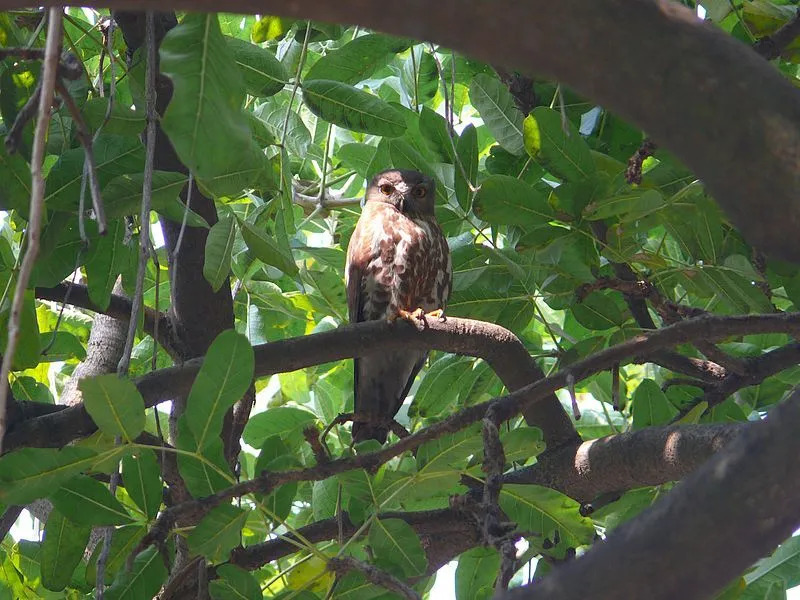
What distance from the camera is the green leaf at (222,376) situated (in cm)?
195

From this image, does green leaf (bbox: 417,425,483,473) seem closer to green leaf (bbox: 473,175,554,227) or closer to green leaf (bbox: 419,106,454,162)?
green leaf (bbox: 473,175,554,227)

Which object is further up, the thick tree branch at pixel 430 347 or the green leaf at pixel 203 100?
the green leaf at pixel 203 100

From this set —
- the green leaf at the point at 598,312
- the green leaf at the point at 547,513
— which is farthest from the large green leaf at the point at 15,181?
the green leaf at the point at 598,312

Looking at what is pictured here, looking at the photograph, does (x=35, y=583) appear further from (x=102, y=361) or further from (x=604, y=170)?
(x=604, y=170)

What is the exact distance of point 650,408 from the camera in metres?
3.22

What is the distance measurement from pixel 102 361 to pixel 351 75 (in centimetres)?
180

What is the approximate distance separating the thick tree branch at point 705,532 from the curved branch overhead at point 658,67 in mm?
306

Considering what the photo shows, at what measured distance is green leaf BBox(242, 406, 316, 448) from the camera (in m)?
3.59

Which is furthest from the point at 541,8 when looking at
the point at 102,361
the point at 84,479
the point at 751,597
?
the point at 102,361

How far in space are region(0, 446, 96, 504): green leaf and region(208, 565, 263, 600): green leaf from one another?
0.46 metres

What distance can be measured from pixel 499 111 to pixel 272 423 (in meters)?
1.38

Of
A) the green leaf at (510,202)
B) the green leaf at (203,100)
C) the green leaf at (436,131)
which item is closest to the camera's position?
the green leaf at (203,100)

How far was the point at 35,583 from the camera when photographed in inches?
123

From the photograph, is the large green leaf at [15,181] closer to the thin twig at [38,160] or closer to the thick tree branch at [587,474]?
the thin twig at [38,160]
